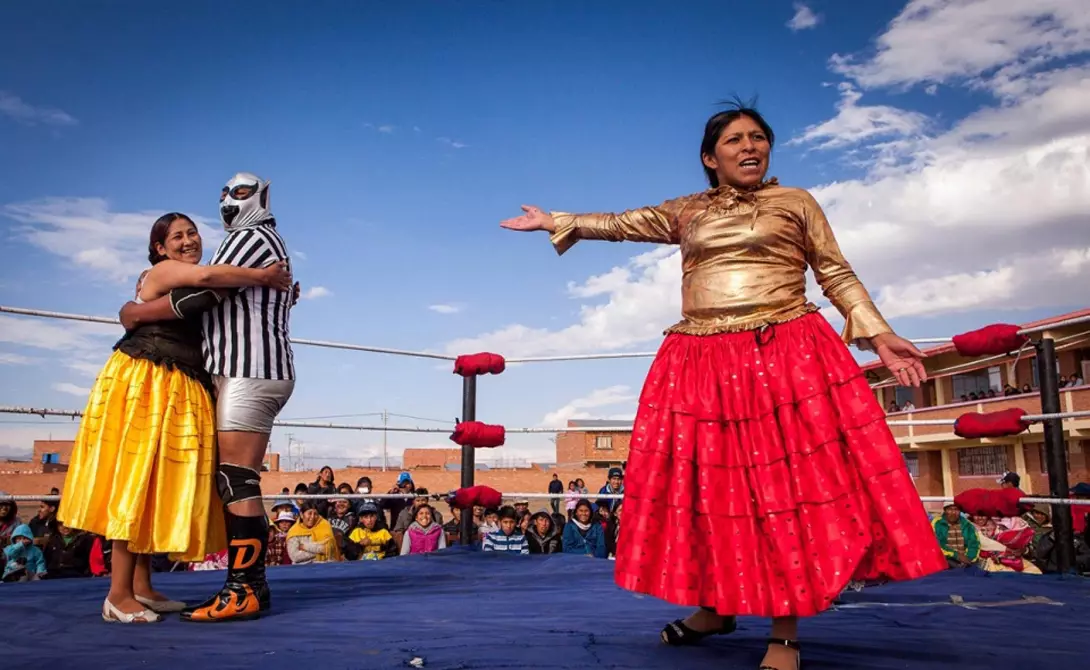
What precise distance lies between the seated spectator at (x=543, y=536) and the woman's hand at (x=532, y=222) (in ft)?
14.6

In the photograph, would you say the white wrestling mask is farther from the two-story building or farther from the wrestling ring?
the two-story building

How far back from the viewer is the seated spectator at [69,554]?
20.7 ft

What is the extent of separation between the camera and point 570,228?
8.96 feet

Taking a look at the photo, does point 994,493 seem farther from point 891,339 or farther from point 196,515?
point 196,515

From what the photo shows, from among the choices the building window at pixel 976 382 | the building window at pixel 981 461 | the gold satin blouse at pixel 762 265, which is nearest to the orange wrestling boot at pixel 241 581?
the gold satin blouse at pixel 762 265

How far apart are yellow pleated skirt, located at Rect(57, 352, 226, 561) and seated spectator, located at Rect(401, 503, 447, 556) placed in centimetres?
430

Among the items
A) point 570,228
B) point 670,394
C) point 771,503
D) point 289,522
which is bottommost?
point 289,522

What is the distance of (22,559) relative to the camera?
5.82 metres

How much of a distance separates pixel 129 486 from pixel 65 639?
0.54 m

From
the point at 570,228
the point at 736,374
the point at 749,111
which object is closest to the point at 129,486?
the point at 570,228

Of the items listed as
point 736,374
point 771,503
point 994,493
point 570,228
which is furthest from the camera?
point 994,493

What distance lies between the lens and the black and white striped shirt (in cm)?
289

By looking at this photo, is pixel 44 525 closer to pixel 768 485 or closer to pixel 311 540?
pixel 311 540

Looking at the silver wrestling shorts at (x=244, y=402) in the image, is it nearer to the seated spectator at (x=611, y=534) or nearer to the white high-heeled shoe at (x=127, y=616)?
the white high-heeled shoe at (x=127, y=616)
